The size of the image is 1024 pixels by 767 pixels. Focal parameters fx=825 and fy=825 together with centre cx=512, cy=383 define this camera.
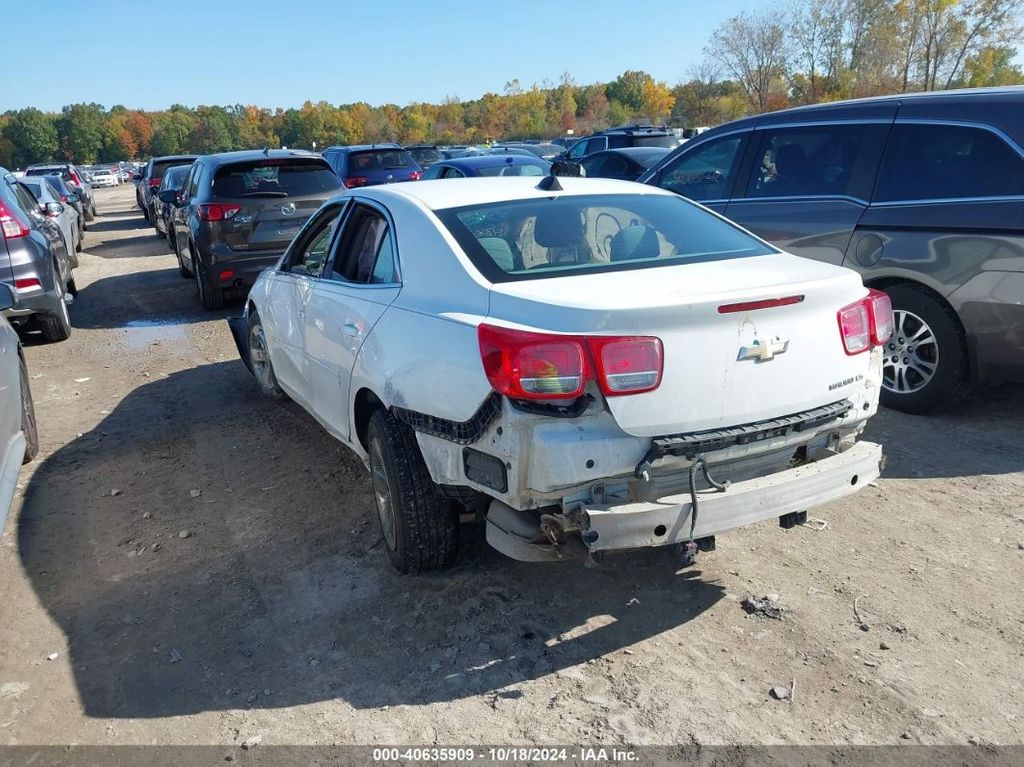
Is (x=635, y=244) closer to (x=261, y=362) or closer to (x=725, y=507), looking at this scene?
(x=725, y=507)

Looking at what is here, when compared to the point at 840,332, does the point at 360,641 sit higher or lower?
lower

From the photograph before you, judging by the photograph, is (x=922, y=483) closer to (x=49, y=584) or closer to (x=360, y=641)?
(x=360, y=641)

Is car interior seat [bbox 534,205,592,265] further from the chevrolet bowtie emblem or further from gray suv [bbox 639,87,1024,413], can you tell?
gray suv [bbox 639,87,1024,413]

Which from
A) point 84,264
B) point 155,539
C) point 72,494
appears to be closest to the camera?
point 155,539

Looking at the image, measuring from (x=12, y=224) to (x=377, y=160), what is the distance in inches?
340

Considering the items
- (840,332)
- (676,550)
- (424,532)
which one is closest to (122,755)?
(424,532)

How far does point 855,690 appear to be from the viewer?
2916 millimetres

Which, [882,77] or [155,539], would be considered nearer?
[155,539]

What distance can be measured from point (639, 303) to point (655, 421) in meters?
0.42

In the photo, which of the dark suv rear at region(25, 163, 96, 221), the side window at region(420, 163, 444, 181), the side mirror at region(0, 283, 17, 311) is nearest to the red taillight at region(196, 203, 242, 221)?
the side window at region(420, 163, 444, 181)

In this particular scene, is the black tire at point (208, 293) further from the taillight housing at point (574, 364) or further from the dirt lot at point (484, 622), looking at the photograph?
the taillight housing at point (574, 364)

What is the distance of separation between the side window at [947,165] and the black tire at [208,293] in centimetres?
727

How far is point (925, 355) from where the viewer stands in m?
5.44

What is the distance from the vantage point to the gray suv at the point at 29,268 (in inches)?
314
